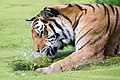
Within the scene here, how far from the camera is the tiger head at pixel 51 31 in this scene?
4141mm

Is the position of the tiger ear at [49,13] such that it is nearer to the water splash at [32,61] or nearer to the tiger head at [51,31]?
the tiger head at [51,31]

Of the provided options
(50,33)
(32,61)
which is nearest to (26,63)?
(32,61)

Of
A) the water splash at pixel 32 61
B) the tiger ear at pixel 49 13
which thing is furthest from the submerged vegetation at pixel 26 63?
the tiger ear at pixel 49 13

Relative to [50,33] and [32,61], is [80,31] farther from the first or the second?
[32,61]

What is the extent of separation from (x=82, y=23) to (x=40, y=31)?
1.32 feet

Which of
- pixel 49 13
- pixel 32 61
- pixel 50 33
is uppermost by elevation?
pixel 49 13

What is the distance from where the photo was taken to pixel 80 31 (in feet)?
13.1

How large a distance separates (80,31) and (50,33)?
307 mm

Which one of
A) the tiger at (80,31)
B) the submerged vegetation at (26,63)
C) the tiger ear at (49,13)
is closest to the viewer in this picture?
the submerged vegetation at (26,63)

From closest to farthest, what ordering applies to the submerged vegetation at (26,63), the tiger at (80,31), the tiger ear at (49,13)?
the submerged vegetation at (26,63) < the tiger at (80,31) < the tiger ear at (49,13)

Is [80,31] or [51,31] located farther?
[51,31]

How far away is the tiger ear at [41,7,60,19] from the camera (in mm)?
4133

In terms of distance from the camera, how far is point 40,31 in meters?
4.18

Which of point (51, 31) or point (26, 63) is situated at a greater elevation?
point (51, 31)
